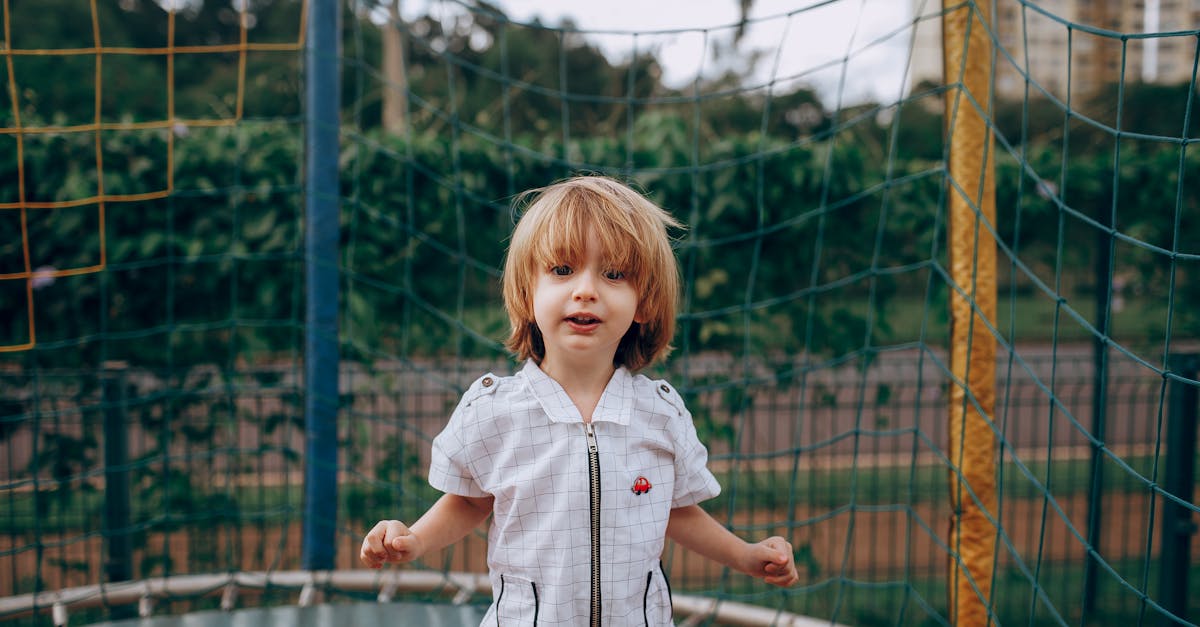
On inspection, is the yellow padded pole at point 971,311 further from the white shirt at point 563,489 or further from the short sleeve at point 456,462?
the short sleeve at point 456,462

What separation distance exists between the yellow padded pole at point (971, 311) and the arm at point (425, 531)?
1147 millimetres

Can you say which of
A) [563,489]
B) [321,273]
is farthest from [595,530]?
[321,273]

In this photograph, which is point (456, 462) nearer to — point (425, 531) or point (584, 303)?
point (425, 531)

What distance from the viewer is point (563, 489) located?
3.85 ft

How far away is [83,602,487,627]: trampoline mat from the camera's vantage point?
6.51ft

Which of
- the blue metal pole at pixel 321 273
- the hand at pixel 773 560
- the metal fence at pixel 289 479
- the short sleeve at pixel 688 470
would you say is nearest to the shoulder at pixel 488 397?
the short sleeve at pixel 688 470

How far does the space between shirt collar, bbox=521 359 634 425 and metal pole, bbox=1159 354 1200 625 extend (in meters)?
2.18

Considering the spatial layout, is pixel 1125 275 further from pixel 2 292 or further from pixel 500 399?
pixel 2 292

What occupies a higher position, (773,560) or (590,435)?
(590,435)

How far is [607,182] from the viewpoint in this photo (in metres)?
1.25

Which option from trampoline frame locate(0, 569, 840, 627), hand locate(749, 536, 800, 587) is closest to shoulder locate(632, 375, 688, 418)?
hand locate(749, 536, 800, 587)

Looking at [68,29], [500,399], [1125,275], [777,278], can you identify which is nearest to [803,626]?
[500,399]

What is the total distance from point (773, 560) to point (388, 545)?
55 cm

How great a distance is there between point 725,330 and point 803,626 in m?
1.31
